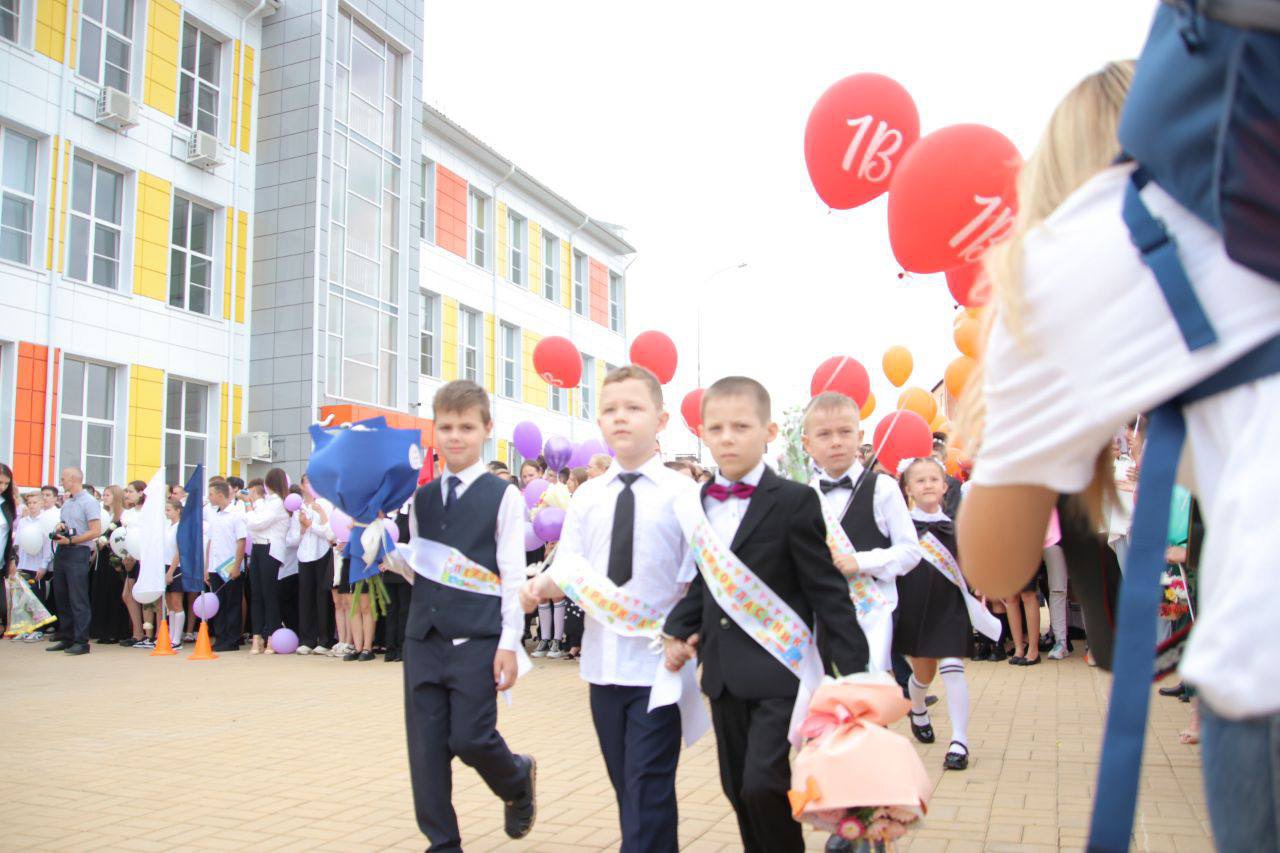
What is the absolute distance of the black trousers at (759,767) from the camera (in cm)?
328

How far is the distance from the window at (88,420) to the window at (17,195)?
193 centimetres

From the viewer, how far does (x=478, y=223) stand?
90.7 feet

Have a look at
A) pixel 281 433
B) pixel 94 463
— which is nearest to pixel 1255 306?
pixel 94 463

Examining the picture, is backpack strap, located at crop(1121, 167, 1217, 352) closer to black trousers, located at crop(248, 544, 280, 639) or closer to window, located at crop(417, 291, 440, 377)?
black trousers, located at crop(248, 544, 280, 639)

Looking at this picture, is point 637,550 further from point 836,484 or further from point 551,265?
point 551,265

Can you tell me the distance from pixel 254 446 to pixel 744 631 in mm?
17485

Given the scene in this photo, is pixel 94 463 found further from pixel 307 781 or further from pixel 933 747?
pixel 933 747

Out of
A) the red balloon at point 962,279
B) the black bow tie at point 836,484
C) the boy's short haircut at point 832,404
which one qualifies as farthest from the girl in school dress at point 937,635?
the red balloon at point 962,279

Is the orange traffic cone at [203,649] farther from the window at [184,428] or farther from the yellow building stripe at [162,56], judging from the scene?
the yellow building stripe at [162,56]

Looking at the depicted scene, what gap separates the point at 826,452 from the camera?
556cm

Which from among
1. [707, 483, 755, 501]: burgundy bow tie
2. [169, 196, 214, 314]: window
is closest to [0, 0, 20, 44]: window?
[169, 196, 214, 314]: window

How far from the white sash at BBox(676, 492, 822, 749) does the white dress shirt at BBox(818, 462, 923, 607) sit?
1576 mm

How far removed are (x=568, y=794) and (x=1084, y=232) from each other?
4772mm

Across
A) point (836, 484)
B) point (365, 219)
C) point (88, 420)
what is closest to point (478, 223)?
point (365, 219)
